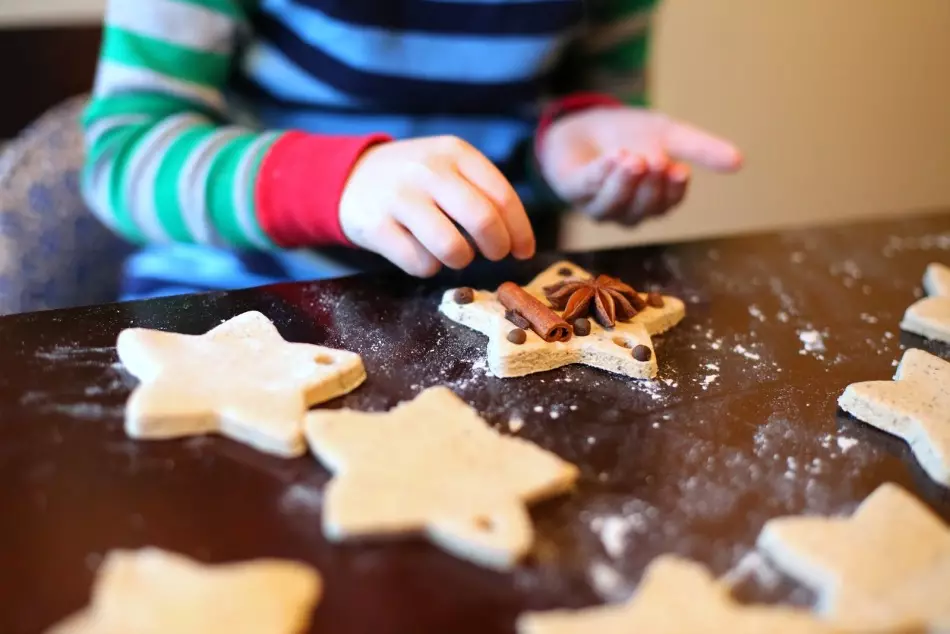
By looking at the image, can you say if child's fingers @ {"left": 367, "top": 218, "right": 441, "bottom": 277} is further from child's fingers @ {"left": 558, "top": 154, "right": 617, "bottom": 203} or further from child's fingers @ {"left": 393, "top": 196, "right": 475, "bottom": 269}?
child's fingers @ {"left": 558, "top": 154, "right": 617, "bottom": 203}

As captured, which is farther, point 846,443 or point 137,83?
point 137,83

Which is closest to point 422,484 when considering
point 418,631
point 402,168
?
point 418,631

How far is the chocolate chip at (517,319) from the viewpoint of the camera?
31.6 inches

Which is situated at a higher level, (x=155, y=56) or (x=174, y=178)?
(x=155, y=56)

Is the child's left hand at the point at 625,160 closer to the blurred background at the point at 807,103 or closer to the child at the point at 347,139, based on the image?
the child at the point at 347,139

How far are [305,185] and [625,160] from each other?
1.38ft

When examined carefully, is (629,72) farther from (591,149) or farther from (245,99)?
(245,99)

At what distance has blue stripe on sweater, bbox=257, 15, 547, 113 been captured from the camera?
1.16 metres

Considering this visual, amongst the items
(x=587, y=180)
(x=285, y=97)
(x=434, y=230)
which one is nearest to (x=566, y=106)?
(x=587, y=180)

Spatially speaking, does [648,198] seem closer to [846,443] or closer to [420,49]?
[420,49]

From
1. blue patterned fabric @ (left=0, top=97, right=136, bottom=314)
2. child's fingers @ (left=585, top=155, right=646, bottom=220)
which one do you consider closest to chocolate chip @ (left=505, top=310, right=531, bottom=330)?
child's fingers @ (left=585, top=155, right=646, bottom=220)

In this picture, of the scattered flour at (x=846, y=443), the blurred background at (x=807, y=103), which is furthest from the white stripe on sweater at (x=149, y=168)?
the blurred background at (x=807, y=103)

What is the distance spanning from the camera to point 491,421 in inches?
27.3

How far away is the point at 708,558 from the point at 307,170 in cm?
62
